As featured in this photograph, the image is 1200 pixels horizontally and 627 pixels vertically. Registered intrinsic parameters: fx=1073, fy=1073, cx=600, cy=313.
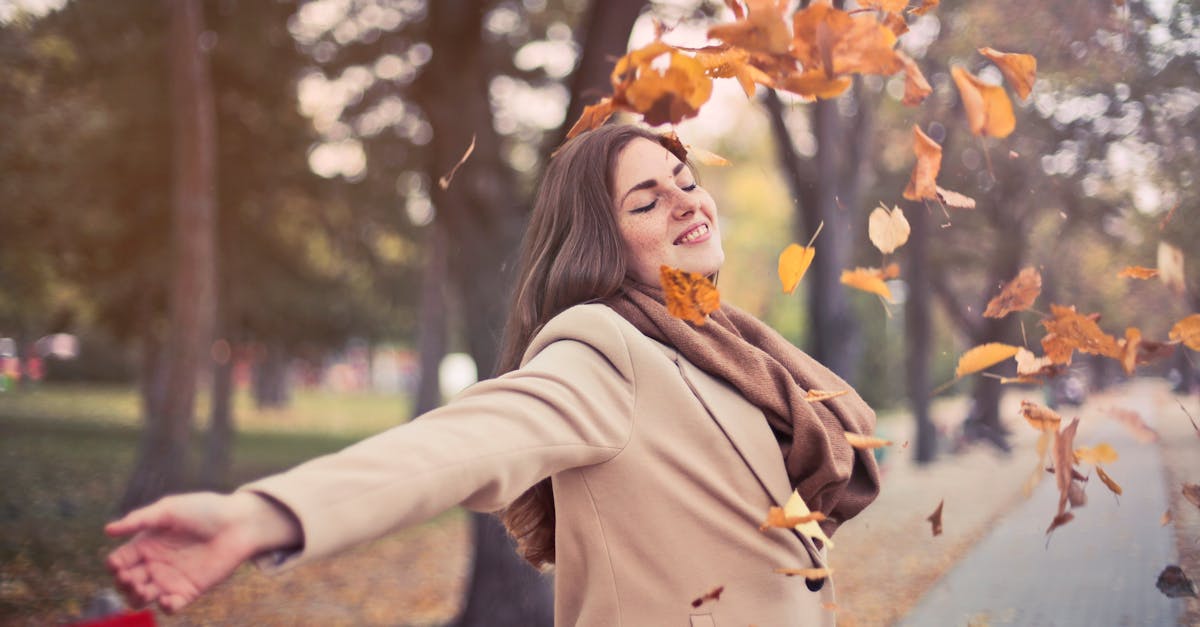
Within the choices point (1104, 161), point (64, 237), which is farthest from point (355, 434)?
point (1104, 161)

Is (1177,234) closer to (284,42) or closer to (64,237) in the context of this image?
(284,42)

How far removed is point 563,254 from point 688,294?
1.19ft

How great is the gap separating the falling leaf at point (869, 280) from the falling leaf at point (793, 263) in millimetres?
220

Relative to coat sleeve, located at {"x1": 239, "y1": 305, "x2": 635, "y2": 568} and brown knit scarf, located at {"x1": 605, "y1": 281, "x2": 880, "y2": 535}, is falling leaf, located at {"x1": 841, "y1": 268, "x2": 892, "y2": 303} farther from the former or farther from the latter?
coat sleeve, located at {"x1": 239, "y1": 305, "x2": 635, "y2": 568}

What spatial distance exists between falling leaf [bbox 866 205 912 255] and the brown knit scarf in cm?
31

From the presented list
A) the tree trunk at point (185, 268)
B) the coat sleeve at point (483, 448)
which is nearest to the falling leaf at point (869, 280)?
the coat sleeve at point (483, 448)

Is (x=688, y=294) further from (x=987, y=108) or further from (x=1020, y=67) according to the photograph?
(x=1020, y=67)

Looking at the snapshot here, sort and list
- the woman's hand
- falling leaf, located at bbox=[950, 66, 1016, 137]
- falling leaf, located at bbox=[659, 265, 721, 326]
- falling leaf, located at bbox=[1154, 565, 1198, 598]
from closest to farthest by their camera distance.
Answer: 1. the woman's hand
2. falling leaf, located at bbox=[950, 66, 1016, 137]
3. falling leaf, located at bbox=[659, 265, 721, 326]
4. falling leaf, located at bbox=[1154, 565, 1198, 598]

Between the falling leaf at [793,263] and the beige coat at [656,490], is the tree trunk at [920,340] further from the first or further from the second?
the beige coat at [656,490]

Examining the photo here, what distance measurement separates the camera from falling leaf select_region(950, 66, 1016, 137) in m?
1.82

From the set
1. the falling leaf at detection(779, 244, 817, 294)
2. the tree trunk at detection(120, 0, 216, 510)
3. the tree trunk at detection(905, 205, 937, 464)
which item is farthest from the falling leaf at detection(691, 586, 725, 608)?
the tree trunk at detection(905, 205, 937, 464)

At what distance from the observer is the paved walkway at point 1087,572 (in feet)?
19.6

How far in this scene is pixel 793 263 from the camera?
2139 mm

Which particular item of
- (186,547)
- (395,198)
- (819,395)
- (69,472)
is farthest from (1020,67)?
(395,198)
